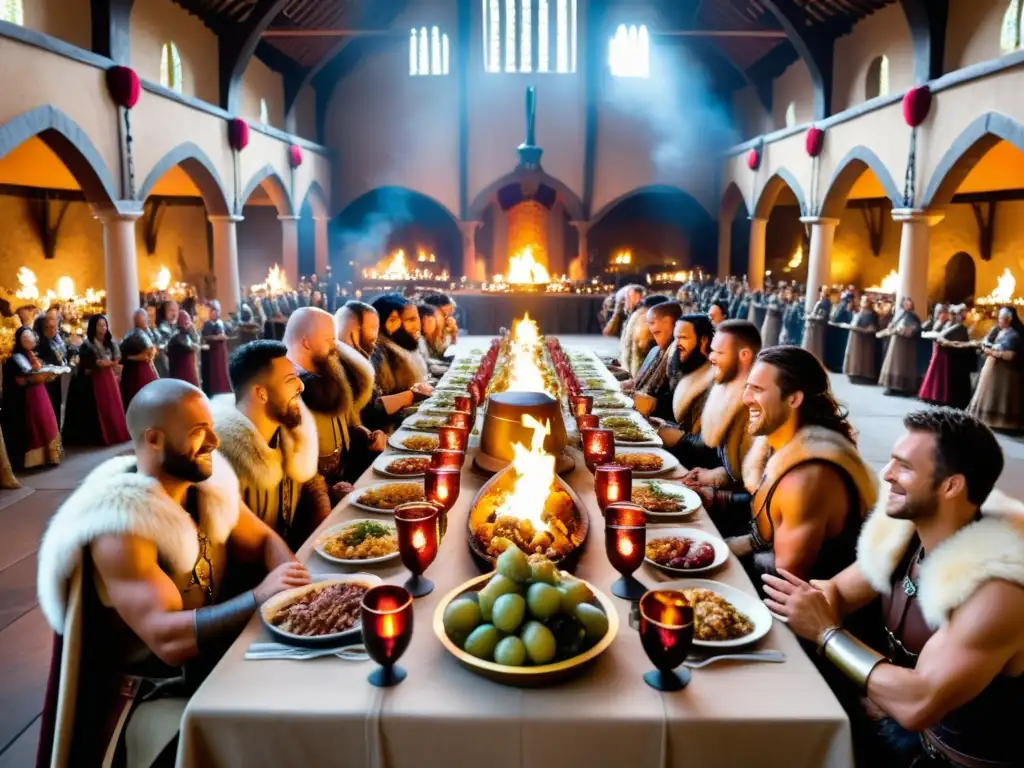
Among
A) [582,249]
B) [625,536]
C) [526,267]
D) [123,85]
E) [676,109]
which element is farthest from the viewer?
[526,267]

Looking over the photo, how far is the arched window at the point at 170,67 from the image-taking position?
42.3 feet

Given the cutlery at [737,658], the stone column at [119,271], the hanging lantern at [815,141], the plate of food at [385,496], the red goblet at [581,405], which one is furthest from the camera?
the hanging lantern at [815,141]

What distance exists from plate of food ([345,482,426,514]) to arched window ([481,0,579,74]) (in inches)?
759

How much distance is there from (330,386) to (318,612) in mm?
2421

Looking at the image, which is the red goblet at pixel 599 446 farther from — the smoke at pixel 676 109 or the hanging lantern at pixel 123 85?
the smoke at pixel 676 109

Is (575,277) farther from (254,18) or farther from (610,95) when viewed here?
(254,18)

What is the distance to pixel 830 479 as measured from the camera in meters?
2.89

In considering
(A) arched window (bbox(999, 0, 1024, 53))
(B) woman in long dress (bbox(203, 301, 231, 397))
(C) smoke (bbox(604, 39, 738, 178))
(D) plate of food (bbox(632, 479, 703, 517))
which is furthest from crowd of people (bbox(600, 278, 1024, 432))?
(C) smoke (bbox(604, 39, 738, 178))

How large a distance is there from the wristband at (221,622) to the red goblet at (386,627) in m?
0.52

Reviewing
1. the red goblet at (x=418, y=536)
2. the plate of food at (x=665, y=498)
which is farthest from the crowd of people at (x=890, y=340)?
the red goblet at (x=418, y=536)

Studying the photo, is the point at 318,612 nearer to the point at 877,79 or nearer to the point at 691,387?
the point at 691,387

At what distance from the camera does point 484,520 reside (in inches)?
115

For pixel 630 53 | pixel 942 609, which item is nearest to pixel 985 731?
pixel 942 609

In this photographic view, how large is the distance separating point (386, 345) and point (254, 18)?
436 inches
